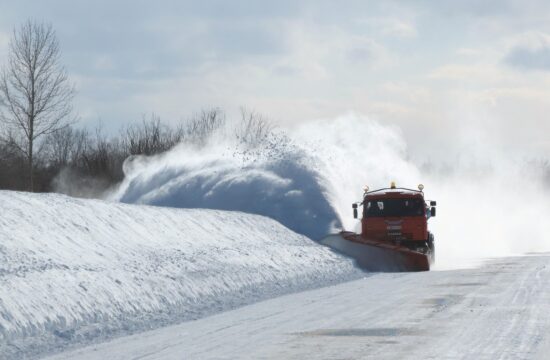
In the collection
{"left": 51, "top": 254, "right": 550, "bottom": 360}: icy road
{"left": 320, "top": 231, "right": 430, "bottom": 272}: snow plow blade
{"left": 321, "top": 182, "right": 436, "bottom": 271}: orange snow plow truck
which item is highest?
{"left": 321, "top": 182, "right": 436, "bottom": 271}: orange snow plow truck

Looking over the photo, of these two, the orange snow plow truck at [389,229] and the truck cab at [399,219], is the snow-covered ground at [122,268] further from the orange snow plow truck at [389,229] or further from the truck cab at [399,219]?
the truck cab at [399,219]

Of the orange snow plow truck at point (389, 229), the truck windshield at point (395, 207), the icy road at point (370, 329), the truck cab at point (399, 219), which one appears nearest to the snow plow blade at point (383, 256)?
the orange snow plow truck at point (389, 229)

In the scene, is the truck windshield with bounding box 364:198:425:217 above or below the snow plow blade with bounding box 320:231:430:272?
above

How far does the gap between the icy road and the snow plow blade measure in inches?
225

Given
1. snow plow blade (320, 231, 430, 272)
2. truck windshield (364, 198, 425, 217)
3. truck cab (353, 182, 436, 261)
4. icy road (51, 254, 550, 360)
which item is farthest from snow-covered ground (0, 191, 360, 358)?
truck windshield (364, 198, 425, 217)

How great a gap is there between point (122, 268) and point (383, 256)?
375 inches

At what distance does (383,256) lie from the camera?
75.3ft

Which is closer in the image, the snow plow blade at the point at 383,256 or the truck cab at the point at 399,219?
the snow plow blade at the point at 383,256

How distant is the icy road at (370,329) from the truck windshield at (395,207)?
846 cm

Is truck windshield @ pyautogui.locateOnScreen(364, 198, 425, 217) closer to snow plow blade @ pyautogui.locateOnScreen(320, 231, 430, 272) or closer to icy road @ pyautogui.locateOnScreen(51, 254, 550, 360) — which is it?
snow plow blade @ pyautogui.locateOnScreen(320, 231, 430, 272)

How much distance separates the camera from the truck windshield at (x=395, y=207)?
25297 millimetres

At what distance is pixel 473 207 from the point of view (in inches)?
1469

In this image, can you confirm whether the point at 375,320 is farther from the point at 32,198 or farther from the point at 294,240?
the point at 294,240

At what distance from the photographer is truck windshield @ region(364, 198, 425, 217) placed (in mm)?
25297
